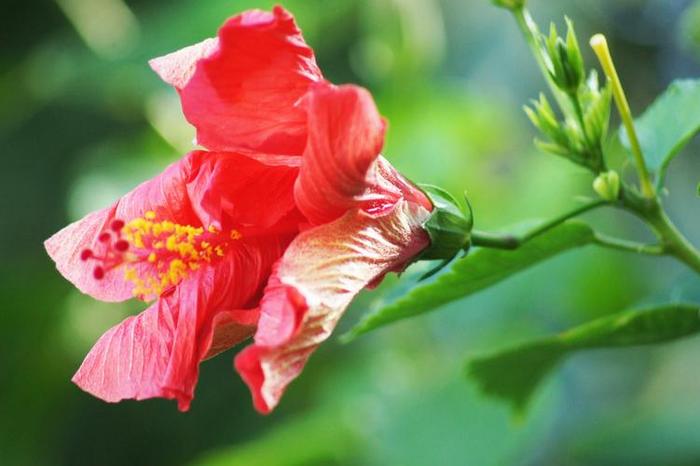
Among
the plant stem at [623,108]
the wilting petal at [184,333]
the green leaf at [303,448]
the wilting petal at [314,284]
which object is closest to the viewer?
the wilting petal at [314,284]

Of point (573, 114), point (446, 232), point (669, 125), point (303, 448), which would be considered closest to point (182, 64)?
point (446, 232)

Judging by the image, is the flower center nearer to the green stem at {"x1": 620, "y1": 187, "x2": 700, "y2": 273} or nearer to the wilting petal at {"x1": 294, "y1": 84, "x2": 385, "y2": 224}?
the wilting petal at {"x1": 294, "y1": 84, "x2": 385, "y2": 224}

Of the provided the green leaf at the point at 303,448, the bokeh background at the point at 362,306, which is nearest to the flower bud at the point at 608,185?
the bokeh background at the point at 362,306

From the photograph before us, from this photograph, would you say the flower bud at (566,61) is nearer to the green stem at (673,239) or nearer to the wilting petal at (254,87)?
the green stem at (673,239)

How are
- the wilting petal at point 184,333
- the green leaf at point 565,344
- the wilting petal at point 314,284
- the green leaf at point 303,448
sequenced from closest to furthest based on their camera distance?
the wilting petal at point 314,284
the wilting petal at point 184,333
the green leaf at point 565,344
the green leaf at point 303,448

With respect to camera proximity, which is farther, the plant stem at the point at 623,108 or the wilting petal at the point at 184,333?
the plant stem at the point at 623,108

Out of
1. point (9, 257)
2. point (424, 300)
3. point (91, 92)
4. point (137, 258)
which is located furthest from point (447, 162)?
point (9, 257)

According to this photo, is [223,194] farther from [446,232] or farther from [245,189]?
[446,232]
